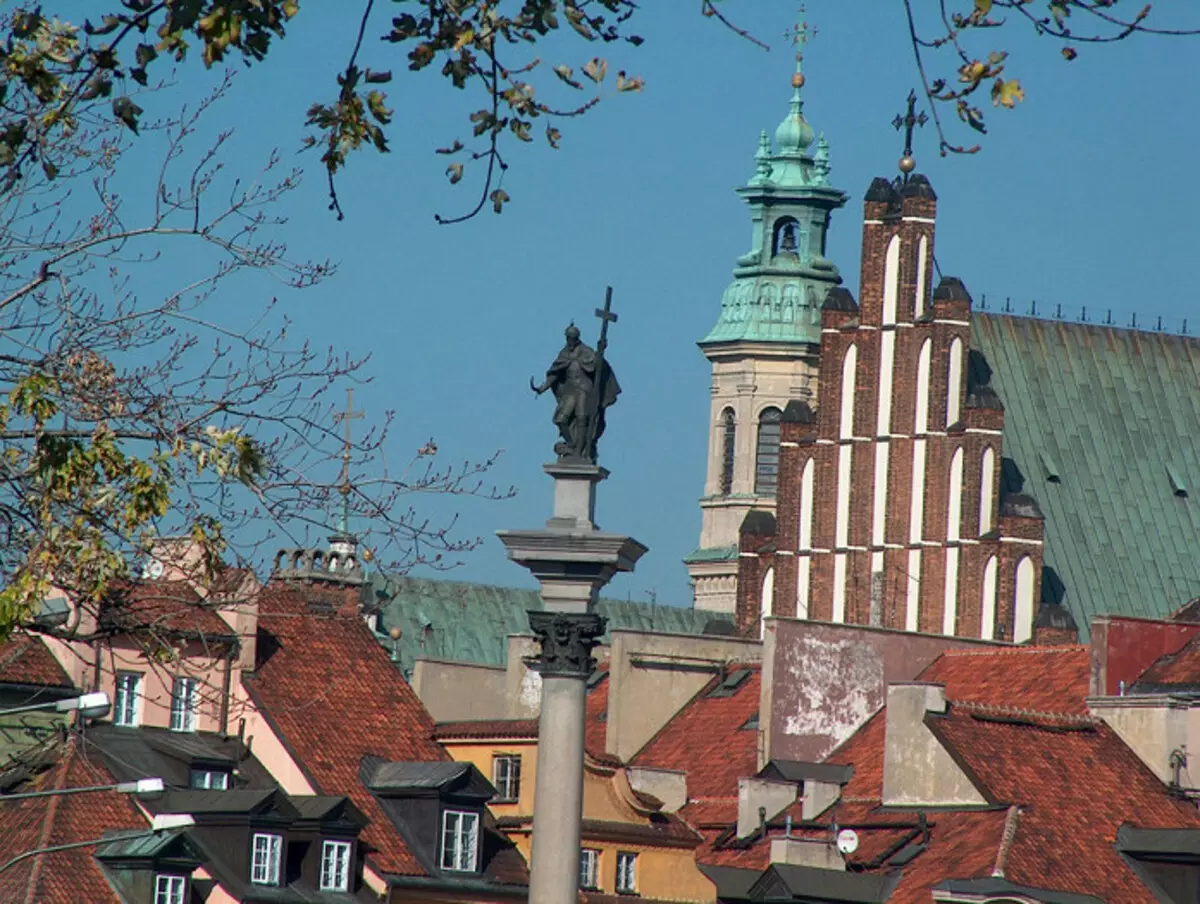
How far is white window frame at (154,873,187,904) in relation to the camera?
49094 millimetres

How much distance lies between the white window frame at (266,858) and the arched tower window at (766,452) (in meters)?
86.9

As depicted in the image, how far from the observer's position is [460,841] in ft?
187

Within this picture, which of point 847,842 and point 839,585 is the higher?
point 839,585

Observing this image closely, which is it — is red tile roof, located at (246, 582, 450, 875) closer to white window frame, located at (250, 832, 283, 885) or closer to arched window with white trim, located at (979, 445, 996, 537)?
white window frame, located at (250, 832, 283, 885)

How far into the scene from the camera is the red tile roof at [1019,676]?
217 ft

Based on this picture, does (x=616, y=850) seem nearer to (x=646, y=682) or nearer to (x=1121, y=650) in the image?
(x=1121, y=650)

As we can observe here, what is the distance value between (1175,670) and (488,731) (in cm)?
1290

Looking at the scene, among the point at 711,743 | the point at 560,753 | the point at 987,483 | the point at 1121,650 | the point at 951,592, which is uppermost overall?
the point at 987,483

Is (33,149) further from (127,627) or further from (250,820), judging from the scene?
(250,820)

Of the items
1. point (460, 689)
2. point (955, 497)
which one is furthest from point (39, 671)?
point (955, 497)

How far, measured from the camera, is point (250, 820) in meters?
52.2

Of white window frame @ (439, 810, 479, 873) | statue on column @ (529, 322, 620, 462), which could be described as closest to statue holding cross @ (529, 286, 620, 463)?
statue on column @ (529, 322, 620, 462)

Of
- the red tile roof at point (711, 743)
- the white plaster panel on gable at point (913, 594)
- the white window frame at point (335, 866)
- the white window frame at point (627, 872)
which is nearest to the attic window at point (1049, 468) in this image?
the white plaster panel on gable at point (913, 594)

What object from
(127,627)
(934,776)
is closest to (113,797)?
(934,776)
